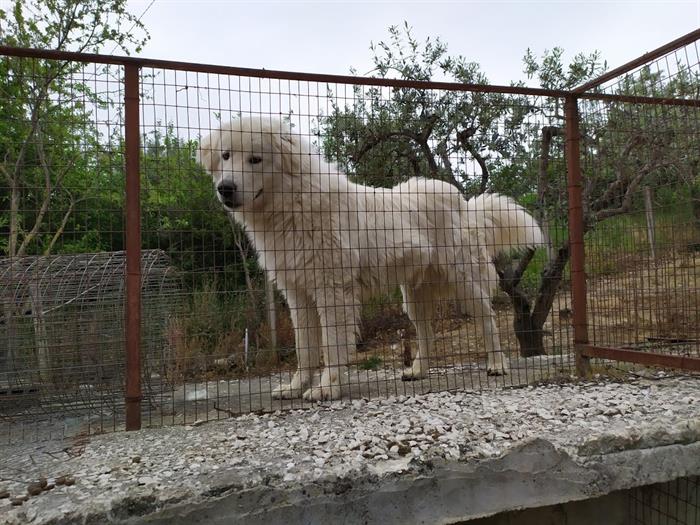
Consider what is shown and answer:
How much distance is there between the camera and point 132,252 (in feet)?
10.0

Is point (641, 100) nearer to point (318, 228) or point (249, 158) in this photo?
point (318, 228)

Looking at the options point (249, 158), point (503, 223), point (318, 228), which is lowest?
point (318, 228)

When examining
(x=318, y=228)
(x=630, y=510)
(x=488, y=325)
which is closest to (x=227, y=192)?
(x=318, y=228)

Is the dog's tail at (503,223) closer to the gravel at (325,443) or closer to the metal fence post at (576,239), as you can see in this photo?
the metal fence post at (576,239)

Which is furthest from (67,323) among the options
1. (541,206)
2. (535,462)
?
(541,206)

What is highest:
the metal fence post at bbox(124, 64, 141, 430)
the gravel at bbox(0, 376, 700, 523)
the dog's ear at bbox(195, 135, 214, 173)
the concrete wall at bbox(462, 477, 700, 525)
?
the dog's ear at bbox(195, 135, 214, 173)

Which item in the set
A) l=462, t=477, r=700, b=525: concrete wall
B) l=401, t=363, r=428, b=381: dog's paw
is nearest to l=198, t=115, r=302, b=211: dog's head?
l=401, t=363, r=428, b=381: dog's paw

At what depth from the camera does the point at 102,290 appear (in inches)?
143

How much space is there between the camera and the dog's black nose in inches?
132

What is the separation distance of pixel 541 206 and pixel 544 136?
65cm

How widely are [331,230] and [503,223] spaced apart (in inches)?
74.5

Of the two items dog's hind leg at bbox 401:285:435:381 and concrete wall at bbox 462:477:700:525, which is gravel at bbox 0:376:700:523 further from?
dog's hind leg at bbox 401:285:435:381

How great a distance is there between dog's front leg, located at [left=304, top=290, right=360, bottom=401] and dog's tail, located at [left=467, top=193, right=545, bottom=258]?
1.67m

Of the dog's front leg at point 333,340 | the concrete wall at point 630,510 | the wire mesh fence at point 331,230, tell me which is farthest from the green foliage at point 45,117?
the concrete wall at point 630,510
